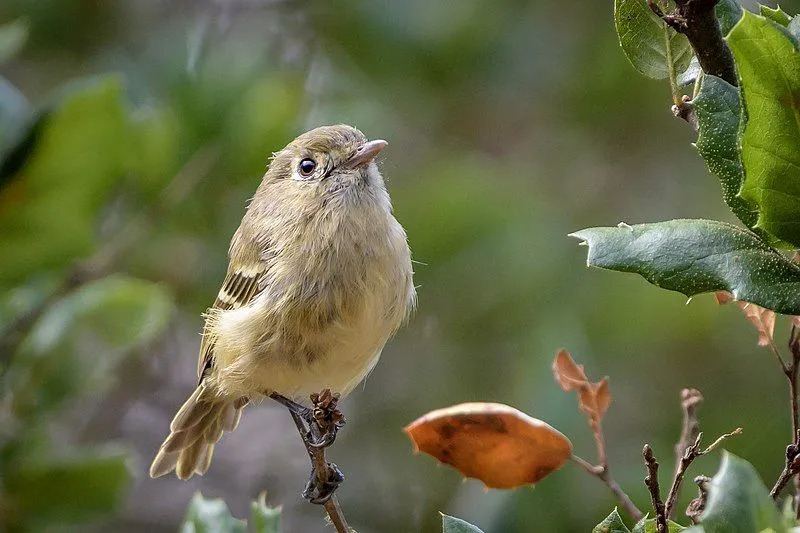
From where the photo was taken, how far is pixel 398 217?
16.7 ft

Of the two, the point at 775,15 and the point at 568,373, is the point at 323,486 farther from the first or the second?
the point at 775,15

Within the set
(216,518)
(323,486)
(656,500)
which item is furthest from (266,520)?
(656,500)

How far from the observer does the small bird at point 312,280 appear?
361 cm

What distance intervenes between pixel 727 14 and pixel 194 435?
11.2 ft

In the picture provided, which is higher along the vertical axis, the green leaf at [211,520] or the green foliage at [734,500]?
the green foliage at [734,500]

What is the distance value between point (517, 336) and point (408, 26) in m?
1.62

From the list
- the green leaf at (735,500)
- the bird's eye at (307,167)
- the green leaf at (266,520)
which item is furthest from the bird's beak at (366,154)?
the green leaf at (735,500)

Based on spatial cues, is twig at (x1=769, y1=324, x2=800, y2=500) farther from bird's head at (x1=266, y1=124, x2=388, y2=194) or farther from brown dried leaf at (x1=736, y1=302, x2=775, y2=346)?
bird's head at (x1=266, y1=124, x2=388, y2=194)

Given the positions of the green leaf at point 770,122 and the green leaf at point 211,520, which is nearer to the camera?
the green leaf at point 770,122

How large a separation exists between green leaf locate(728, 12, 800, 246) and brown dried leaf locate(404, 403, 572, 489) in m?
0.58

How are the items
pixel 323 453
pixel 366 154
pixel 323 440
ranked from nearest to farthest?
1. pixel 323 440
2. pixel 323 453
3. pixel 366 154

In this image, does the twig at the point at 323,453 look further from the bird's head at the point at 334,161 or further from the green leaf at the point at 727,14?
the green leaf at the point at 727,14

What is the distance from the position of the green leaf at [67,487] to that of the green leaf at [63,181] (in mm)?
702

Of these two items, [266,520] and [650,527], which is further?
[266,520]
